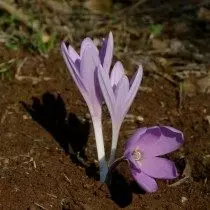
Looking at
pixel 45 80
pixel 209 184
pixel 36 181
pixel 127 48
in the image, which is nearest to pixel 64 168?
pixel 36 181

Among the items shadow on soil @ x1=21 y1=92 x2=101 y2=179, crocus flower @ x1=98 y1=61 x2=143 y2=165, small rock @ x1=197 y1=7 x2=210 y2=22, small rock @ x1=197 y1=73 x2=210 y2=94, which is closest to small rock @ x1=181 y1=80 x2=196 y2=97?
small rock @ x1=197 y1=73 x2=210 y2=94

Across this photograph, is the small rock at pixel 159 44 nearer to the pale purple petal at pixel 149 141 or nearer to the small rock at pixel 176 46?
the small rock at pixel 176 46

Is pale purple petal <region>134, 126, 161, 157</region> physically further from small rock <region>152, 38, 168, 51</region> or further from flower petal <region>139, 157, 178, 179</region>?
small rock <region>152, 38, 168, 51</region>

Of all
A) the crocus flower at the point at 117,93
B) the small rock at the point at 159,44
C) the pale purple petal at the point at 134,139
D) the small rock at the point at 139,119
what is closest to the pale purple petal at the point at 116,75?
the crocus flower at the point at 117,93

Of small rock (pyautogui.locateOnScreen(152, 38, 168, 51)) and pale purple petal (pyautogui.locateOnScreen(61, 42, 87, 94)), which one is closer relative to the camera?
pale purple petal (pyautogui.locateOnScreen(61, 42, 87, 94))

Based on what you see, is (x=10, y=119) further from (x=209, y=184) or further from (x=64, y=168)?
(x=209, y=184)

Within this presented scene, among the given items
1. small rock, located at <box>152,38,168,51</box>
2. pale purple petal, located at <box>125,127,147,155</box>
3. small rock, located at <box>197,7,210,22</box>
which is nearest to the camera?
pale purple petal, located at <box>125,127,147,155</box>

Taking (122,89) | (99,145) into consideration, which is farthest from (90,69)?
(99,145)
